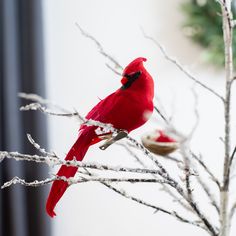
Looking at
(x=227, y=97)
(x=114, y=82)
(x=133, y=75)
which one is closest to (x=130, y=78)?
(x=133, y=75)

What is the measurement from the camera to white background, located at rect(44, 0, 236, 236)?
4.48ft

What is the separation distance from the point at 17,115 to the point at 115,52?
0.39 m

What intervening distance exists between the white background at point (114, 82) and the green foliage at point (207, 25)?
4cm

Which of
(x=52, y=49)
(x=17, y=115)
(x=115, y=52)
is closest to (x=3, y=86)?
(x=17, y=115)

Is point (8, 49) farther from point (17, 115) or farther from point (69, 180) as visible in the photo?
point (69, 180)

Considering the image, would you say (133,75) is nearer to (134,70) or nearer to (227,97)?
(134,70)

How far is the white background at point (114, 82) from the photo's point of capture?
1365 mm

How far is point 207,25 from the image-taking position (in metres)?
1.36

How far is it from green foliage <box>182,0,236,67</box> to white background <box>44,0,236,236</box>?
0.04 m

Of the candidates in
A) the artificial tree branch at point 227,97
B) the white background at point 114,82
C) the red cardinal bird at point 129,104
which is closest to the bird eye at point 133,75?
the red cardinal bird at point 129,104

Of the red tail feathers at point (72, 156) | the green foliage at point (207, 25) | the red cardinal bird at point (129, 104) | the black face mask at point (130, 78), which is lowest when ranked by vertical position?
the red tail feathers at point (72, 156)

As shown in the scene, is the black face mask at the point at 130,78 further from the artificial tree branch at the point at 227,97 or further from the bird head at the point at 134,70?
the artificial tree branch at the point at 227,97

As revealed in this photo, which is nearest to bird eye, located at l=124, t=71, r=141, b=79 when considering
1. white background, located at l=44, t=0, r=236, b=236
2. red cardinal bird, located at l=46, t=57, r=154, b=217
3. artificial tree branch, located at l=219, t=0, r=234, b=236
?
red cardinal bird, located at l=46, t=57, r=154, b=217

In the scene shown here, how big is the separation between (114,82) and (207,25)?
0.36m
